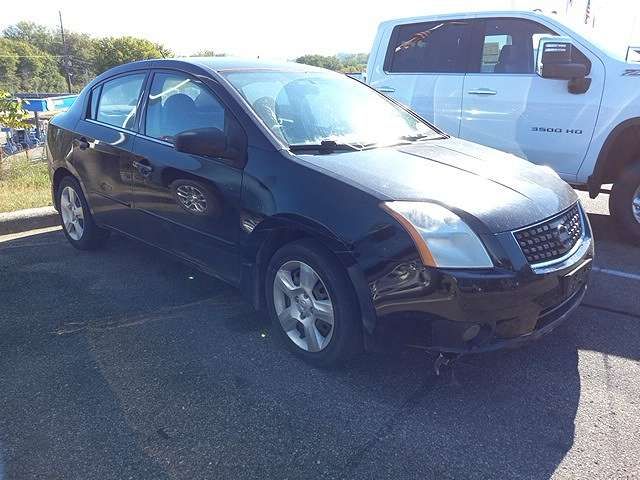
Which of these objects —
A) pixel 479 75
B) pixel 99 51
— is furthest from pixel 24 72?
pixel 479 75

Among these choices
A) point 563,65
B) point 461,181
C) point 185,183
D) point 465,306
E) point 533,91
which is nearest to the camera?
point 465,306

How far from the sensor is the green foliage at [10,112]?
8625 mm

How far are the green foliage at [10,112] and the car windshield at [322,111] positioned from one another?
654 centimetres

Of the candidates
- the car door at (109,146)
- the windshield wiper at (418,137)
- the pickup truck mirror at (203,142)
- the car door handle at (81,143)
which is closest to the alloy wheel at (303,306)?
the pickup truck mirror at (203,142)

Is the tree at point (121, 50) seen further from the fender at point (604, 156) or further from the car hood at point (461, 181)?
the car hood at point (461, 181)

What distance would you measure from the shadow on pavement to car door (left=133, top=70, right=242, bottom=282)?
50 centimetres

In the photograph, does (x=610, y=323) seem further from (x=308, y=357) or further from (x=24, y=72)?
(x=24, y=72)

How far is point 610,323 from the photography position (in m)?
3.61

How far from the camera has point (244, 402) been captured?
9.12 feet

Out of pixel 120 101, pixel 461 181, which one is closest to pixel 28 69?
pixel 120 101

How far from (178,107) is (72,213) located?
192 cm

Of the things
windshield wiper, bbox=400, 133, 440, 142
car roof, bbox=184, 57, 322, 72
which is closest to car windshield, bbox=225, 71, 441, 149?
windshield wiper, bbox=400, 133, 440, 142

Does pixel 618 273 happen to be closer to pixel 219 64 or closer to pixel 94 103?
pixel 219 64

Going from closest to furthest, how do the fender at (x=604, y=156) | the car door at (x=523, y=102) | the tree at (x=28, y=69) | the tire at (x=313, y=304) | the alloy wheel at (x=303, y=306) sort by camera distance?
the tire at (x=313, y=304)
the alloy wheel at (x=303, y=306)
the fender at (x=604, y=156)
the car door at (x=523, y=102)
the tree at (x=28, y=69)
